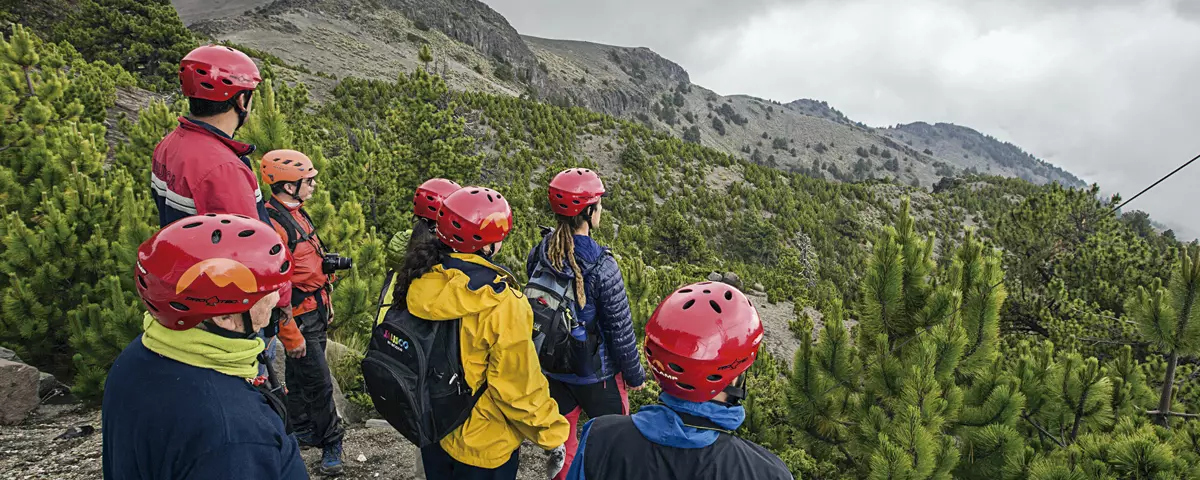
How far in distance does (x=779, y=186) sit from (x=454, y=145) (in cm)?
2483

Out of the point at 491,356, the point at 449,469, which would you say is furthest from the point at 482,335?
the point at 449,469

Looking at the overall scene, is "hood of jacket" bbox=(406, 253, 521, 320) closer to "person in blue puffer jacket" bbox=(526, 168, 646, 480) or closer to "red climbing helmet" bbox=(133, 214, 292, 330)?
"person in blue puffer jacket" bbox=(526, 168, 646, 480)

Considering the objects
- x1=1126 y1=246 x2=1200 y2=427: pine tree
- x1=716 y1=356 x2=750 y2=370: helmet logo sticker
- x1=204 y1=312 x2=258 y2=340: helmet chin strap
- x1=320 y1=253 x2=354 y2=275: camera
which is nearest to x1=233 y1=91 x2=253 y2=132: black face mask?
x1=320 y1=253 x2=354 y2=275: camera

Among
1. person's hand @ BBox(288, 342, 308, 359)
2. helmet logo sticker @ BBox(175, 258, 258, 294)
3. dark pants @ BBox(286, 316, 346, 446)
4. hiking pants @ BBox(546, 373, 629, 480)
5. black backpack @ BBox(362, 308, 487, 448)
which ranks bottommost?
dark pants @ BBox(286, 316, 346, 446)

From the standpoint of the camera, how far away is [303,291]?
3.57 m

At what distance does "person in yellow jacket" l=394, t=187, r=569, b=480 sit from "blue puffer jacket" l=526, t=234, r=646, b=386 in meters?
0.65

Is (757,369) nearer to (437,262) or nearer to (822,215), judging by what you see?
(437,262)

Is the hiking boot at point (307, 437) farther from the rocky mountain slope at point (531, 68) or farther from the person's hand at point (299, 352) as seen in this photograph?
the rocky mountain slope at point (531, 68)

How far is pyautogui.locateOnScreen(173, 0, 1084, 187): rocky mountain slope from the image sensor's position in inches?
1826

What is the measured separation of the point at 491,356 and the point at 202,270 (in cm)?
126

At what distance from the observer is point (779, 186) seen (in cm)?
3278

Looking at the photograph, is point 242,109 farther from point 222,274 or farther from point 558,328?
point 558,328

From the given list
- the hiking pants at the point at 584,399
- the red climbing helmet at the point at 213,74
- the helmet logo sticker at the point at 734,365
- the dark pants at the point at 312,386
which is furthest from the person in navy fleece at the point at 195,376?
the dark pants at the point at 312,386

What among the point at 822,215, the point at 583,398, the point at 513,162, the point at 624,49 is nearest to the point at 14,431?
the point at 583,398
